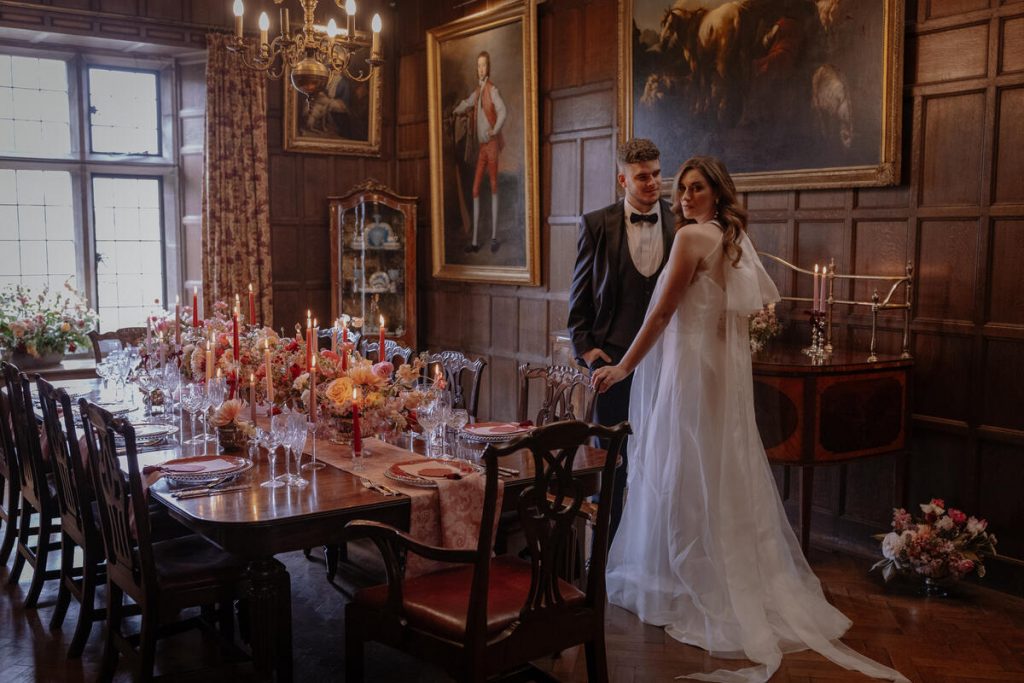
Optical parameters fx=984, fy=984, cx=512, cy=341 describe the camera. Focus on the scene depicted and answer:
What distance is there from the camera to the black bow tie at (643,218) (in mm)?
4398

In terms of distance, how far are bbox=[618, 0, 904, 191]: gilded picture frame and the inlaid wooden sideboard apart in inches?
38.2

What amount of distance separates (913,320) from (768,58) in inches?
62.0

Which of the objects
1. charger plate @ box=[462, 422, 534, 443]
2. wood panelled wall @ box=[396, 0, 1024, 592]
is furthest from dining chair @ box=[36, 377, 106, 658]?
wood panelled wall @ box=[396, 0, 1024, 592]

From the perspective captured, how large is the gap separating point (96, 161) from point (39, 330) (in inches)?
69.0

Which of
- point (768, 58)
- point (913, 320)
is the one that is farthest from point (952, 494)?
point (768, 58)

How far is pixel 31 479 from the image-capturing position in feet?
14.0

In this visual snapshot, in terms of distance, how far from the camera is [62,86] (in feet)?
24.5

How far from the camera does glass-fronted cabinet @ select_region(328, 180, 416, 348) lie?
785 cm

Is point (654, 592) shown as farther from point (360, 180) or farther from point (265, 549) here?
point (360, 180)

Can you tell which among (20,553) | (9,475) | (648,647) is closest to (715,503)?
(648,647)

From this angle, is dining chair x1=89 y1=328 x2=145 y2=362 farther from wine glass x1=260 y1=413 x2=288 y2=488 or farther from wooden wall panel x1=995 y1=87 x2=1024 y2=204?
wooden wall panel x1=995 y1=87 x2=1024 y2=204

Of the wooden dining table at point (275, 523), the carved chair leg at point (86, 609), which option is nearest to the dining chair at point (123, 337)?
the carved chair leg at point (86, 609)

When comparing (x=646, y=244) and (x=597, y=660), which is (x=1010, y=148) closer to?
(x=646, y=244)

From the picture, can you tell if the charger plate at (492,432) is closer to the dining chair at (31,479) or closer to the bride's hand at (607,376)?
the bride's hand at (607,376)
